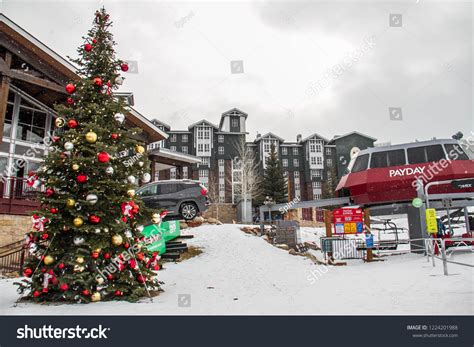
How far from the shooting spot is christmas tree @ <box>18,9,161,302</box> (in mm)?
5926

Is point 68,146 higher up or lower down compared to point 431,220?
higher up

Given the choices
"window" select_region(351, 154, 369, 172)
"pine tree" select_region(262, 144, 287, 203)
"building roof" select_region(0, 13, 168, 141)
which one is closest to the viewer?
"building roof" select_region(0, 13, 168, 141)

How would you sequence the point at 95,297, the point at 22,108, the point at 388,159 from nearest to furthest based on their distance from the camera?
the point at 95,297
the point at 388,159
the point at 22,108

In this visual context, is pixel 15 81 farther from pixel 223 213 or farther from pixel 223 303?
pixel 223 213

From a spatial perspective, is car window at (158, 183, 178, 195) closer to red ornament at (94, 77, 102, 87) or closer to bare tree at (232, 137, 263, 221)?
red ornament at (94, 77, 102, 87)

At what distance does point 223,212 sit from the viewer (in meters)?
31.1

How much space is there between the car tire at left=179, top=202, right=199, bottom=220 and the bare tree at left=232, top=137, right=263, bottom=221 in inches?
676

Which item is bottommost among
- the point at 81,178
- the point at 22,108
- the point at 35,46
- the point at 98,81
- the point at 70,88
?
the point at 81,178

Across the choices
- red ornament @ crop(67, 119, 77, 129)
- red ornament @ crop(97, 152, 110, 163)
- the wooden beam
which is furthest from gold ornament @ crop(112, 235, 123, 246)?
the wooden beam

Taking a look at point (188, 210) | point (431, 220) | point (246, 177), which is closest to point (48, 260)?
point (188, 210)

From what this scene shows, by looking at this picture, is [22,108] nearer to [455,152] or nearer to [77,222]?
[77,222]

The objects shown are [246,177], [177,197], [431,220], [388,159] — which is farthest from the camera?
[246,177]

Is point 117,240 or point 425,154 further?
point 425,154

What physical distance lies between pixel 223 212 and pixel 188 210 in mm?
18337
